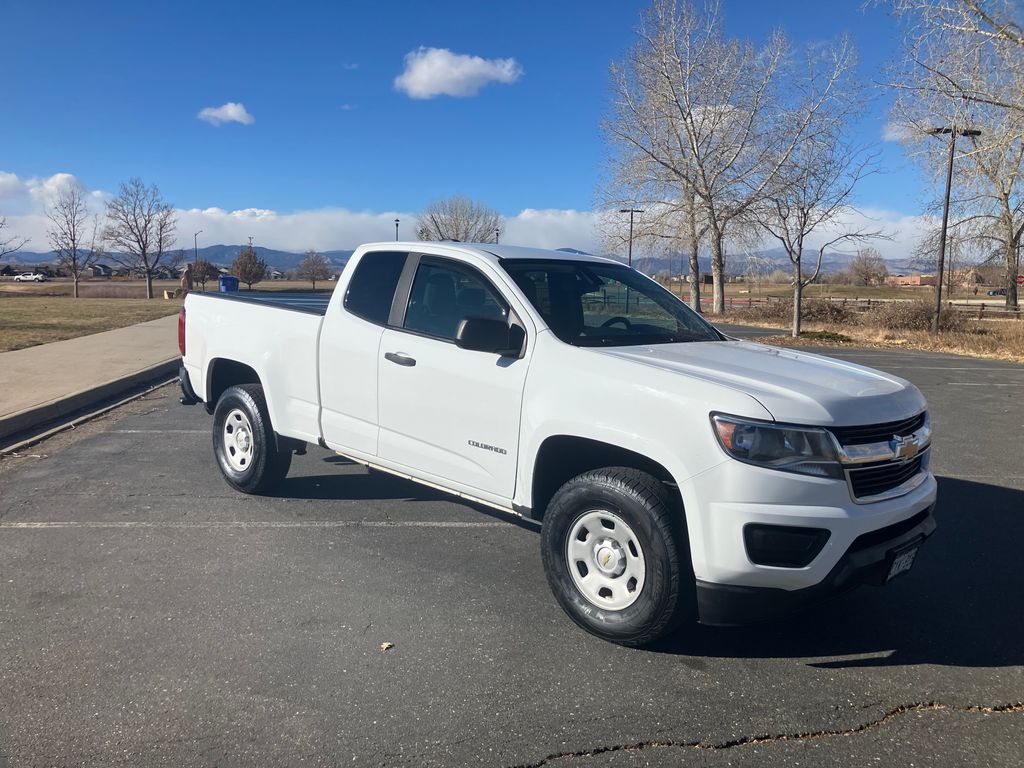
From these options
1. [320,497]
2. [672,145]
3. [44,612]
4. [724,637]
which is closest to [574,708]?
[724,637]

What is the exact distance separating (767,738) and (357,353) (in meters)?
3.15

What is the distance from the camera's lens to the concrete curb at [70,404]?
8125mm

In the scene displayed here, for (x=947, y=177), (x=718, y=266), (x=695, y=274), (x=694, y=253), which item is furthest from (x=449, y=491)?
(x=718, y=266)

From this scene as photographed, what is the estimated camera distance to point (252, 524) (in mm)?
5387

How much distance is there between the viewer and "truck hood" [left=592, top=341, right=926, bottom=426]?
331 cm

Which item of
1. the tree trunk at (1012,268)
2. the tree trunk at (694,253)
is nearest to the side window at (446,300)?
the tree trunk at (694,253)

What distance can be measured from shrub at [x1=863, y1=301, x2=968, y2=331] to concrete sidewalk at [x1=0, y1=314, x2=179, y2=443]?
80.9 feet

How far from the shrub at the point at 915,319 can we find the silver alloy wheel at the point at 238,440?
26750mm

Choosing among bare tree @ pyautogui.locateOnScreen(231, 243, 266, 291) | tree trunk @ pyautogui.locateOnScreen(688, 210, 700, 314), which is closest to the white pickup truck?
tree trunk @ pyautogui.locateOnScreen(688, 210, 700, 314)

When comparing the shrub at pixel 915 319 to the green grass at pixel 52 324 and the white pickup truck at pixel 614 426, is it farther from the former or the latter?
the white pickup truck at pixel 614 426

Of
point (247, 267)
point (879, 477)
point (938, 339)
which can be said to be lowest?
point (938, 339)

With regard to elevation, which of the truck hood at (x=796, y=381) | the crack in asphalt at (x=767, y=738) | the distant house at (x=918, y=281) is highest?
the distant house at (x=918, y=281)

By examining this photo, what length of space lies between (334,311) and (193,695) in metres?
2.64

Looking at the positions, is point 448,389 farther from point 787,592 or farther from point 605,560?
point 787,592
